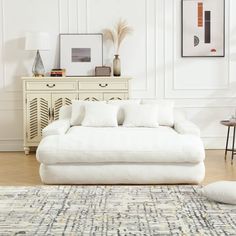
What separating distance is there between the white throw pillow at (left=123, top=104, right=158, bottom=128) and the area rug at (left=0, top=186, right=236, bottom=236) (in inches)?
70.4

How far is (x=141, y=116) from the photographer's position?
5945mm

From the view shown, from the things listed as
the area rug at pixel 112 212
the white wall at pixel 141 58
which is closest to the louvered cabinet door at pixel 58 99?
the white wall at pixel 141 58

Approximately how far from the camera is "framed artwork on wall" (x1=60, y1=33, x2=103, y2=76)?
7340 millimetres

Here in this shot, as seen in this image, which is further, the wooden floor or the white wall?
the white wall

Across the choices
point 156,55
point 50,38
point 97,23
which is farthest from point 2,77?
point 156,55

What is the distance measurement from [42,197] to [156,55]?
3.96m

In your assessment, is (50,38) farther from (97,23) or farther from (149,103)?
(149,103)

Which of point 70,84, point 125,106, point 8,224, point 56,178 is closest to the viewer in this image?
point 8,224

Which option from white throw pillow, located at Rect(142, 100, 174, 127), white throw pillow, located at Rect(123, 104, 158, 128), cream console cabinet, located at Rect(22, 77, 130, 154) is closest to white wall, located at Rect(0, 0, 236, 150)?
cream console cabinet, located at Rect(22, 77, 130, 154)

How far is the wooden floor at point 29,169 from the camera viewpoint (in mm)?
5441

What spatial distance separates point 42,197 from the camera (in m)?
3.83

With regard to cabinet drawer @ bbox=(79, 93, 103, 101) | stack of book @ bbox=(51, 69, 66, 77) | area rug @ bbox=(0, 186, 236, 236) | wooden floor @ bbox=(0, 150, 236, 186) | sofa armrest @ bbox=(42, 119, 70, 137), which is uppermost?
stack of book @ bbox=(51, 69, 66, 77)

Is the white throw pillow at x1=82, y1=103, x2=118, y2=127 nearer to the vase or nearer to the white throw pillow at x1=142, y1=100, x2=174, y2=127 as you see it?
the white throw pillow at x1=142, y1=100, x2=174, y2=127

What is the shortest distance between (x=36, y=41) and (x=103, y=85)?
100 cm
